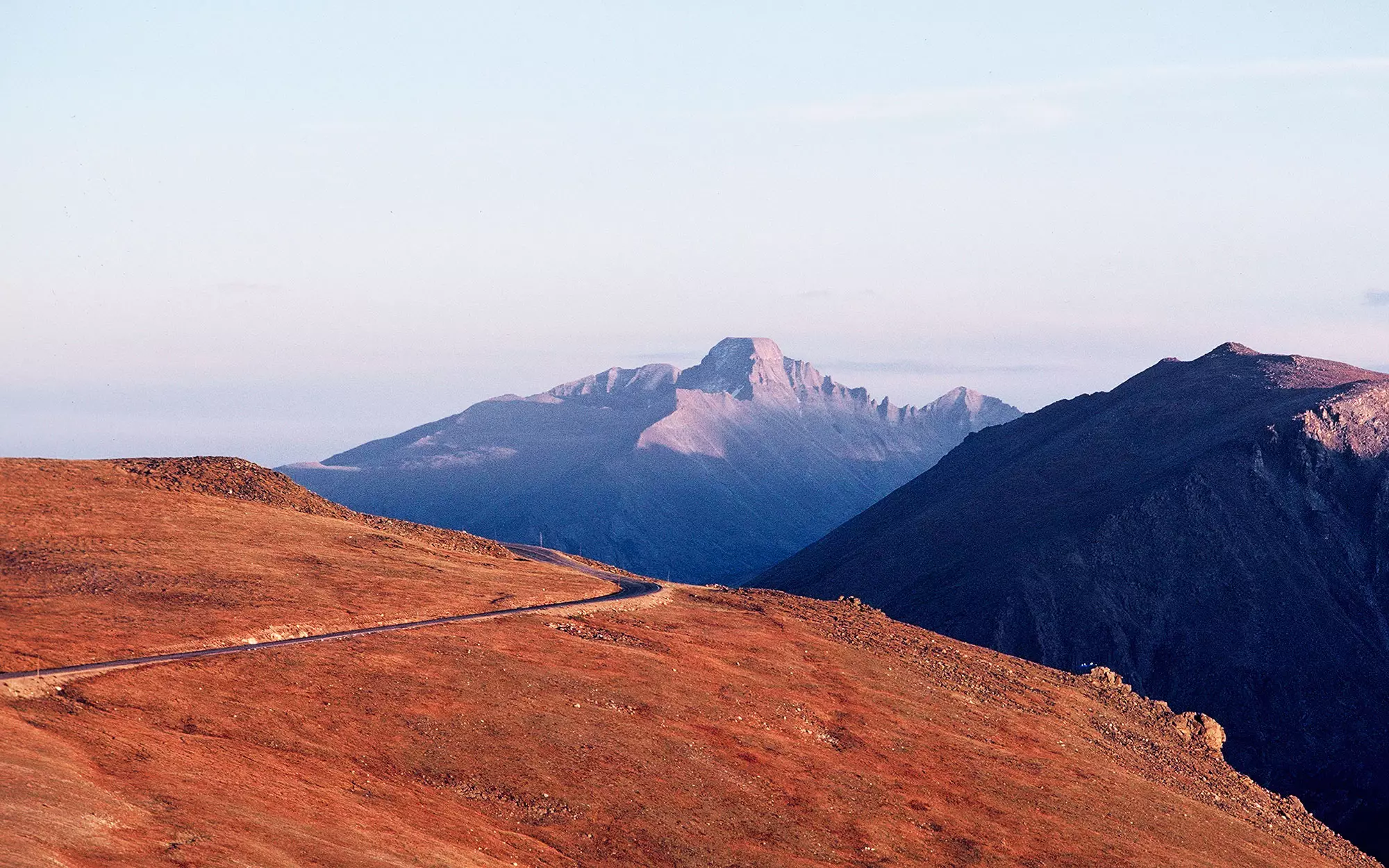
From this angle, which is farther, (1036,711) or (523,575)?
(523,575)

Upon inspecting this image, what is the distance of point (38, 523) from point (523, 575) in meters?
38.4

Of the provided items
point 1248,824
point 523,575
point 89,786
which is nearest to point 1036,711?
point 1248,824

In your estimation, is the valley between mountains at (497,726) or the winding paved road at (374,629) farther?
the winding paved road at (374,629)

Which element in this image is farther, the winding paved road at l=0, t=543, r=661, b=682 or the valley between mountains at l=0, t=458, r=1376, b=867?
the winding paved road at l=0, t=543, r=661, b=682

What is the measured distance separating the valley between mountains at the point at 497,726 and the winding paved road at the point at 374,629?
141 cm

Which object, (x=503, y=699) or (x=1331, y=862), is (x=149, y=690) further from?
(x=1331, y=862)

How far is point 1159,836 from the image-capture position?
280ft

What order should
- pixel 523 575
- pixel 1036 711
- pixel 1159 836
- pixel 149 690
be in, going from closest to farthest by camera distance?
pixel 149 690 < pixel 1159 836 < pixel 1036 711 < pixel 523 575

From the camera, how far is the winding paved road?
7062 cm

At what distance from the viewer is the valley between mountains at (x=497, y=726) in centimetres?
5650

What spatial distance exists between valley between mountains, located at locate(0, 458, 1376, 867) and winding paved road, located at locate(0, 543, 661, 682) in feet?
4.61

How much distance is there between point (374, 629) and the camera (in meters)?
91.1

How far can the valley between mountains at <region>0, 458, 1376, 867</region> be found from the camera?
56.5m

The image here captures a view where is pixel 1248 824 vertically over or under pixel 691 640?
under
